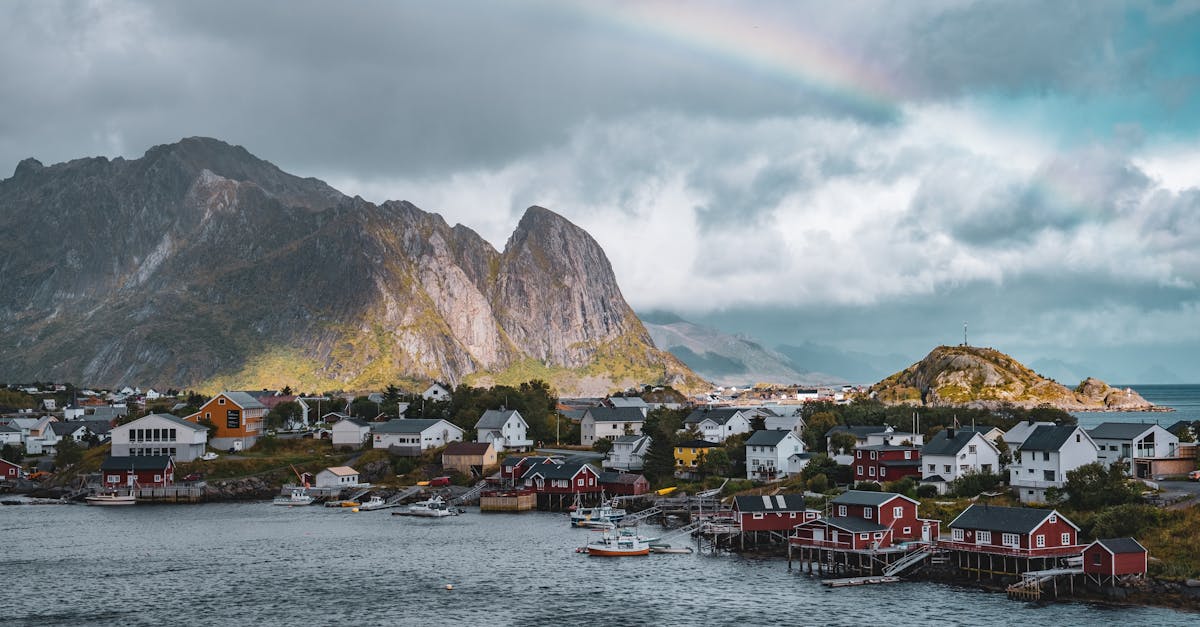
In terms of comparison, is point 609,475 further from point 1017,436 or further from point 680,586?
point 680,586

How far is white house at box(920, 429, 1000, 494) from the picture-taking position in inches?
3652

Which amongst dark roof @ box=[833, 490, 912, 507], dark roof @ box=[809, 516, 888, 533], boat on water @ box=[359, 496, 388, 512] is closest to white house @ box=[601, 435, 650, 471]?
boat on water @ box=[359, 496, 388, 512]

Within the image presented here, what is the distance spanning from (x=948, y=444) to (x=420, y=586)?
50846mm

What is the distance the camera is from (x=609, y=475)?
117562mm

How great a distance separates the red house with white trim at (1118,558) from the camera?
2403 inches

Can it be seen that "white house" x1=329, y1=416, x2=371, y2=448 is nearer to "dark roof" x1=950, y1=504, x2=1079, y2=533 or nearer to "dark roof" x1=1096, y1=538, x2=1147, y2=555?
"dark roof" x1=950, y1=504, x2=1079, y2=533

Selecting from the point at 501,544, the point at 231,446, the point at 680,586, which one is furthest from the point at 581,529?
the point at 231,446

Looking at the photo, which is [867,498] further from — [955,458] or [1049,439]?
[955,458]

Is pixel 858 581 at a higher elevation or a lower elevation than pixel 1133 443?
lower

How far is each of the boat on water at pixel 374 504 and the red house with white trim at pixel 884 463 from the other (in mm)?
52182

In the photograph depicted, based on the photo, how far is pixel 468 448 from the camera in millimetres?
132125

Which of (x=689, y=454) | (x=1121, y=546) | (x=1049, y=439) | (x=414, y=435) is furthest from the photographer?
(x=414, y=435)

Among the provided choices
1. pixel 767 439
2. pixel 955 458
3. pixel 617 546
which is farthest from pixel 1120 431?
pixel 617 546

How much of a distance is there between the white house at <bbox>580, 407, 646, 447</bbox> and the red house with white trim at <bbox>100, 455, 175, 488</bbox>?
61519 mm
